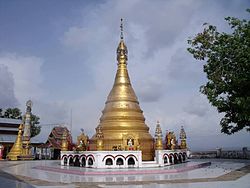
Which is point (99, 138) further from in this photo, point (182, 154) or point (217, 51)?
point (217, 51)

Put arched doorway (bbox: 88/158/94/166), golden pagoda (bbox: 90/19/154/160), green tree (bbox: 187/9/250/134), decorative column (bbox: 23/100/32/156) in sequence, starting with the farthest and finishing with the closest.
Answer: decorative column (bbox: 23/100/32/156) → golden pagoda (bbox: 90/19/154/160) → arched doorway (bbox: 88/158/94/166) → green tree (bbox: 187/9/250/134)

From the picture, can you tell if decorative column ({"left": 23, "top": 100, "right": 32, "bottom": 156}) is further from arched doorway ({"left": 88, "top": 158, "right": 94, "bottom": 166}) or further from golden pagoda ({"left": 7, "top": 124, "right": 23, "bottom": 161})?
arched doorway ({"left": 88, "top": 158, "right": 94, "bottom": 166})

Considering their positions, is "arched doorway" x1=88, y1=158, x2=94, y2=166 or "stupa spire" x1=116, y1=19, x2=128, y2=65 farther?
"stupa spire" x1=116, y1=19, x2=128, y2=65

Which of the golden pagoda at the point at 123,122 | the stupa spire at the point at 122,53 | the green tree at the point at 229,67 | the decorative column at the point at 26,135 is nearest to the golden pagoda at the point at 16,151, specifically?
the decorative column at the point at 26,135

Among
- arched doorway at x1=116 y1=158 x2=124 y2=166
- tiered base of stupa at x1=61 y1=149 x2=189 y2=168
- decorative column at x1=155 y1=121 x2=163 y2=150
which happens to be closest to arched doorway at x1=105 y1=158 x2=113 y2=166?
tiered base of stupa at x1=61 y1=149 x2=189 y2=168

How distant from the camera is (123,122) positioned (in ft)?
91.5

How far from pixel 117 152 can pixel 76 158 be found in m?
4.86

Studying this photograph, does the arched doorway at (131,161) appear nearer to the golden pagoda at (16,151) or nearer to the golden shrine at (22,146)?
the golden shrine at (22,146)

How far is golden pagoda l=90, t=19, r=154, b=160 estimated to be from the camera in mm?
26394

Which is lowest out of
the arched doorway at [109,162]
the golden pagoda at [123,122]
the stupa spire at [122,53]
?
the arched doorway at [109,162]

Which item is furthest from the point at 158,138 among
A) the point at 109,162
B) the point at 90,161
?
the point at 90,161

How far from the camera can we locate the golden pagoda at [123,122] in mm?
26394

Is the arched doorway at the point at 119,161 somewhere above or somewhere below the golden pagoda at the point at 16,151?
below

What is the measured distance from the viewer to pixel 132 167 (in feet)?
78.7
